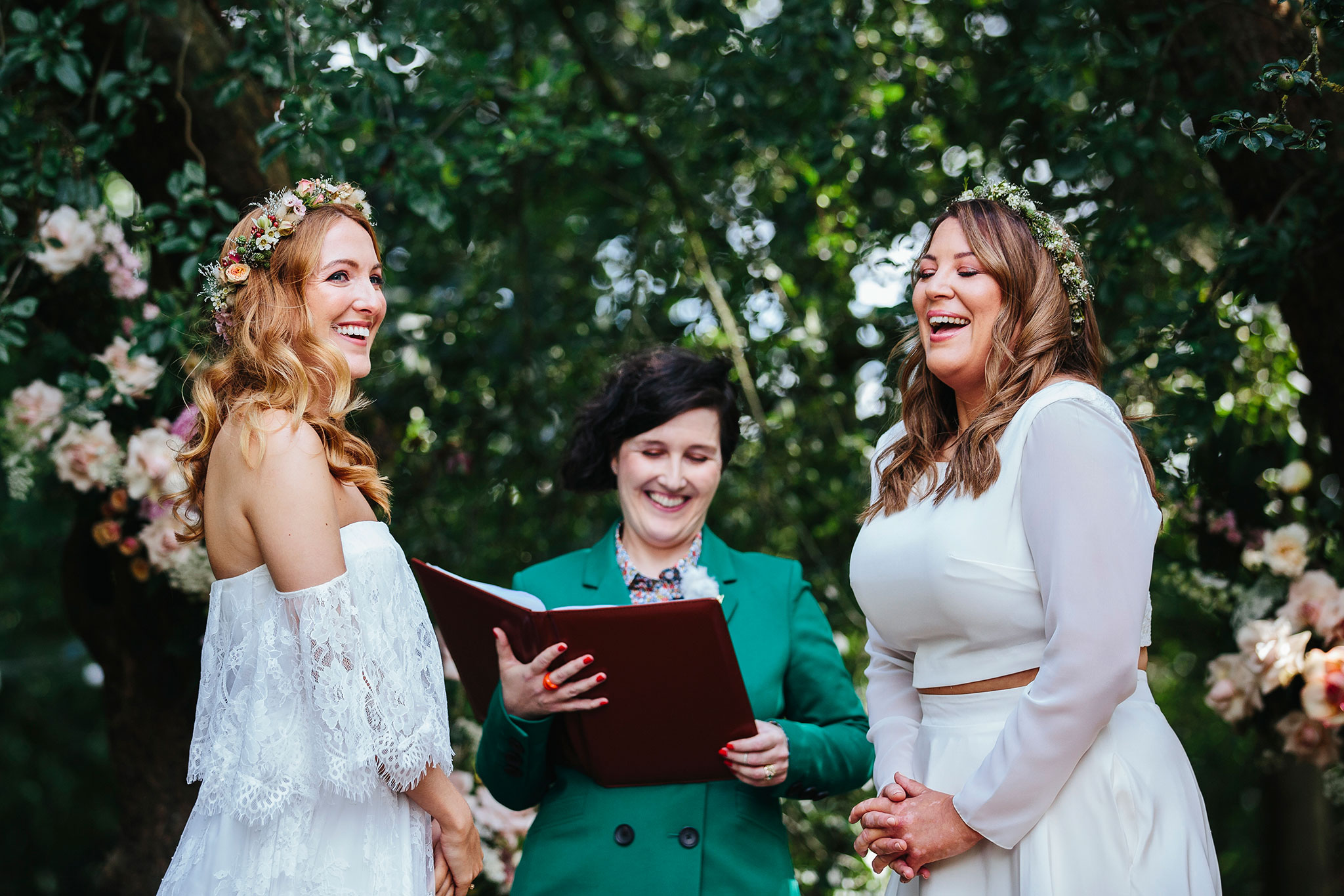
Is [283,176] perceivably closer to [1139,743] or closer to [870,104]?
[870,104]

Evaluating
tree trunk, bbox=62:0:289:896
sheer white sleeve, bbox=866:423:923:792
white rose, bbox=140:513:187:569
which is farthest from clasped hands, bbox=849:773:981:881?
tree trunk, bbox=62:0:289:896

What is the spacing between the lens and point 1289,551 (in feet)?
9.68

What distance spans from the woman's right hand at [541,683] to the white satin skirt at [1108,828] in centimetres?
70

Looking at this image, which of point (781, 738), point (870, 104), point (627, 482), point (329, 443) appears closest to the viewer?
point (329, 443)

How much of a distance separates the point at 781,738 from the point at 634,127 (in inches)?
102

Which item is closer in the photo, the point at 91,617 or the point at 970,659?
the point at 970,659

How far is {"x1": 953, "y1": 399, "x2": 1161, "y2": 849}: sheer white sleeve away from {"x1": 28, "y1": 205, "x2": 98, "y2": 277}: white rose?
8.33ft

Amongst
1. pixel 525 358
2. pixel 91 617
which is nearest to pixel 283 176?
pixel 525 358

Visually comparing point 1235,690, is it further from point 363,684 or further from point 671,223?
point 671,223

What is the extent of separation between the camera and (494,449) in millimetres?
4129

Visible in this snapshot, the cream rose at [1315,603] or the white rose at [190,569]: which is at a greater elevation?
the white rose at [190,569]

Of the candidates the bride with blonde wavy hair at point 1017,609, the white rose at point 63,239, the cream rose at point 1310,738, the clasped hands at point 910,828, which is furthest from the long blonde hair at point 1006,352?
the white rose at point 63,239

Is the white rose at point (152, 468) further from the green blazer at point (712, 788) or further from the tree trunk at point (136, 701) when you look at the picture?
the green blazer at point (712, 788)

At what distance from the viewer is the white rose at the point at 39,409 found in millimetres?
3115
